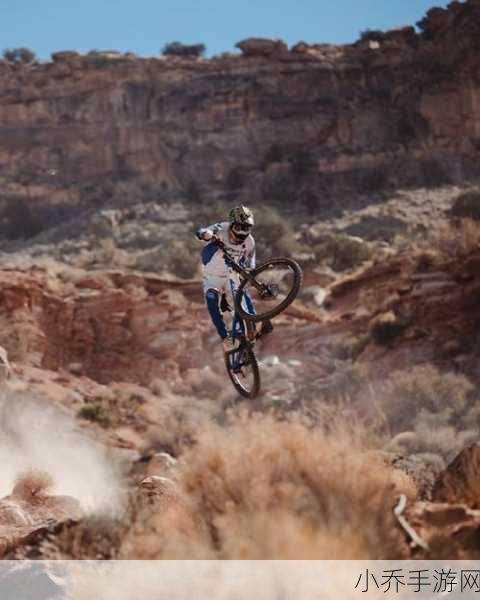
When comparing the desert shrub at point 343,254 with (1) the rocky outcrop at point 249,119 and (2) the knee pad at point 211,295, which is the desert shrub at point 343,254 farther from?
(2) the knee pad at point 211,295

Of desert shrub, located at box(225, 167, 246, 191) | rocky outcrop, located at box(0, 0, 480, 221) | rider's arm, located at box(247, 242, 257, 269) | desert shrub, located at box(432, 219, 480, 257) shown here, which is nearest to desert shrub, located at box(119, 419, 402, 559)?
rider's arm, located at box(247, 242, 257, 269)

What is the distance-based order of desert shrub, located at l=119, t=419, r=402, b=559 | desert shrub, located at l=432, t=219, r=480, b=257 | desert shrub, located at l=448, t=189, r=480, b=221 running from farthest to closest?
1. desert shrub, located at l=448, t=189, r=480, b=221
2. desert shrub, located at l=432, t=219, r=480, b=257
3. desert shrub, located at l=119, t=419, r=402, b=559

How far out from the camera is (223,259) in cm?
1070

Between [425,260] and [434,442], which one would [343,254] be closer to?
[425,260]

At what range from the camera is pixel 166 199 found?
163 feet

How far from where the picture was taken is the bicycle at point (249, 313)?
33.3 ft

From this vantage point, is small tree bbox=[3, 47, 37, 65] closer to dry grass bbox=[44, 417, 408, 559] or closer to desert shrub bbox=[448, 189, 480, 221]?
desert shrub bbox=[448, 189, 480, 221]

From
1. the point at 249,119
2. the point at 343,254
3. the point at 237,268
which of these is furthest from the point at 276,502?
the point at 249,119

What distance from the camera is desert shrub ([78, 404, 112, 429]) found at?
19.1 metres

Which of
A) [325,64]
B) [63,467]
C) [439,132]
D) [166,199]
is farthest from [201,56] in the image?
[63,467]

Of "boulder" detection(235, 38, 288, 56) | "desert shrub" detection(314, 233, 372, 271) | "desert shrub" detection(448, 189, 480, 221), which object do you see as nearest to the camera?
"desert shrub" detection(314, 233, 372, 271)

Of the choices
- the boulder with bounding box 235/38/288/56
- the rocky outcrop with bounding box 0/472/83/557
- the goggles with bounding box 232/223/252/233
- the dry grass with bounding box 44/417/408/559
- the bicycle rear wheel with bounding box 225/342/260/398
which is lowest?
the rocky outcrop with bounding box 0/472/83/557

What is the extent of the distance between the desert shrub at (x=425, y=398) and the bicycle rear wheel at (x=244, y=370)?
5426 millimetres

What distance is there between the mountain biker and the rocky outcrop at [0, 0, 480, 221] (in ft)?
126
